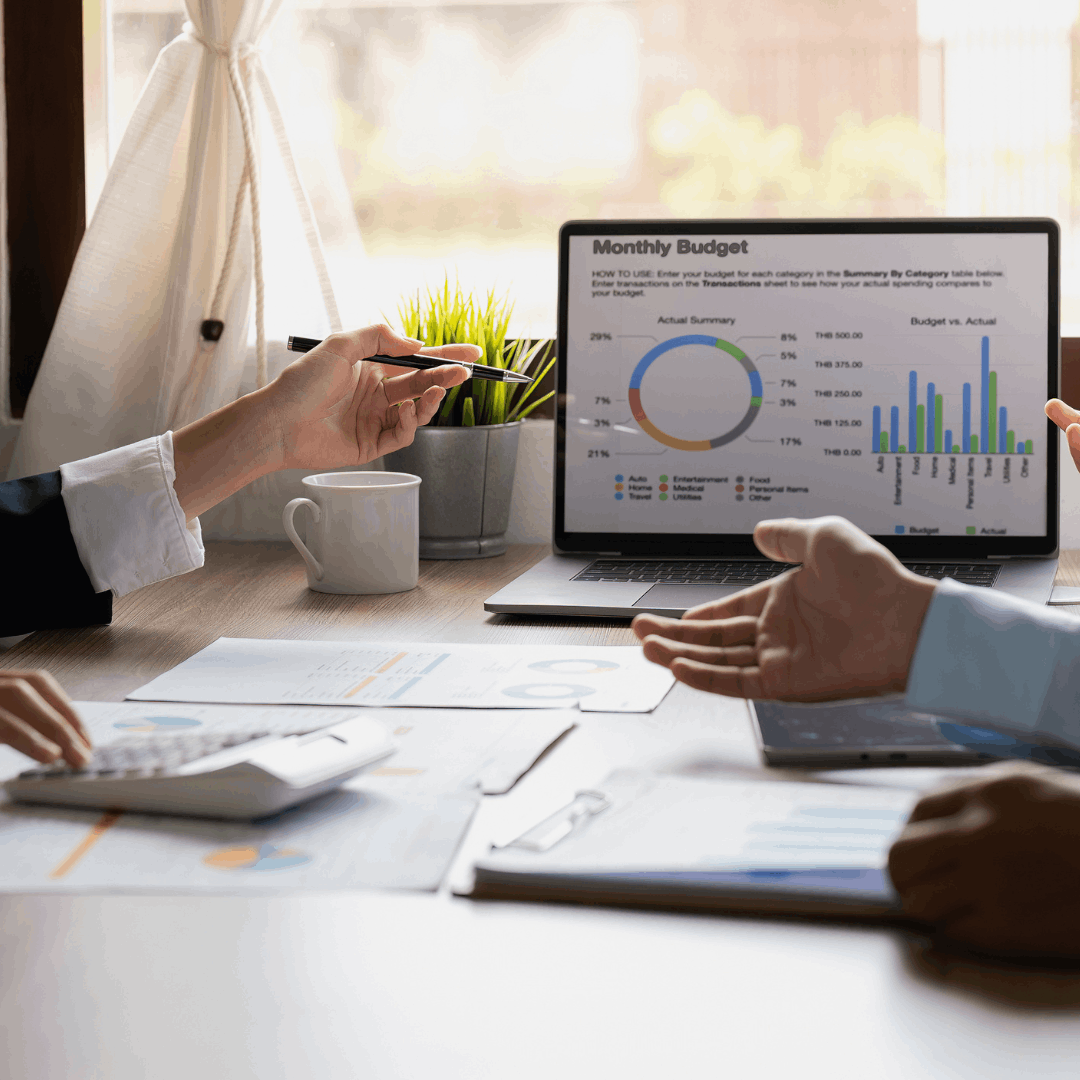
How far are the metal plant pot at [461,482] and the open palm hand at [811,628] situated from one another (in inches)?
22.2

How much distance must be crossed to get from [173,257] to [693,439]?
24.9 inches

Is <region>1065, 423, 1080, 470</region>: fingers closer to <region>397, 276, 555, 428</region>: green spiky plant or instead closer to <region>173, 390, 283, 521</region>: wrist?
<region>397, 276, 555, 428</region>: green spiky plant

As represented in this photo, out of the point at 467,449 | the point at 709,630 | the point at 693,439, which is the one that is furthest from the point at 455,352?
the point at 709,630

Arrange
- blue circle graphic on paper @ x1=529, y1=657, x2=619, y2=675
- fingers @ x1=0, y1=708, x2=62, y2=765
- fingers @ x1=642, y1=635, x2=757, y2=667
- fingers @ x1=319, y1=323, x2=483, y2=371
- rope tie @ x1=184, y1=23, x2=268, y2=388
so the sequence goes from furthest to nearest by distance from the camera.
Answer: rope tie @ x1=184, y1=23, x2=268, y2=388
fingers @ x1=319, y1=323, x2=483, y2=371
blue circle graphic on paper @ x1=529, y1=657, x2=619, y2=675
fingers @ x1=642, y1=635, x2=757, y2=667
fingers @ x1=0, y1=708, x2=62, y2=765

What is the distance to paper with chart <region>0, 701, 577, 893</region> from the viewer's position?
0.44 meters

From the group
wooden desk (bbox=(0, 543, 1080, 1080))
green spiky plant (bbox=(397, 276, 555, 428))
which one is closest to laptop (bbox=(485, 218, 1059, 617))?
green spiky plant (bbox=(397, 276, 555, 428))

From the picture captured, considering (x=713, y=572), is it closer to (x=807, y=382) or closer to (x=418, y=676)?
(x=807, y=382)

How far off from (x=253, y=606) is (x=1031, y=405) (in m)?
0.76

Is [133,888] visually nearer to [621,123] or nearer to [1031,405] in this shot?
[1031,405]

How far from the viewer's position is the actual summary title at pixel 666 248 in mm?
1166

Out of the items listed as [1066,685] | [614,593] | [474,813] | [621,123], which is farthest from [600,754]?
[621,123]

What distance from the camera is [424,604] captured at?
1.00 m

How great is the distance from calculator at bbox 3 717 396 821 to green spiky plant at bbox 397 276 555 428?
70cm

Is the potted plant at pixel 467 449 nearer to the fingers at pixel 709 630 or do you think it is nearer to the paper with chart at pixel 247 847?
the fingers at pixel 709 630
